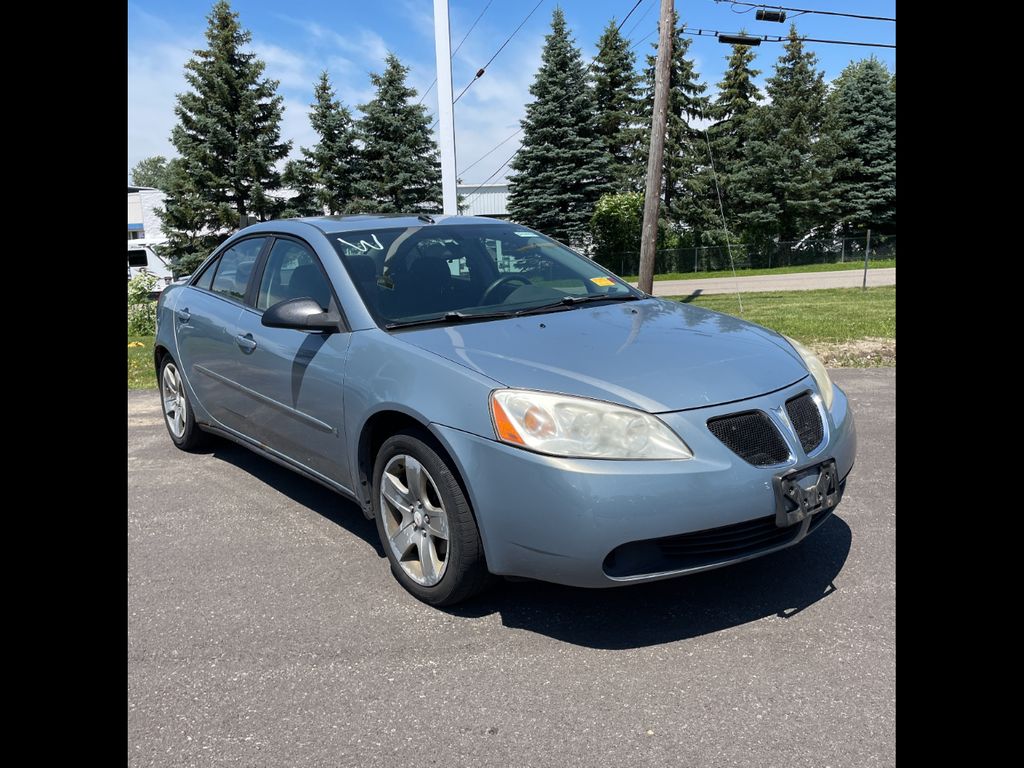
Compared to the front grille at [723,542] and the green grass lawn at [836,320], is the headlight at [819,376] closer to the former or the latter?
the front grille at [723,542]

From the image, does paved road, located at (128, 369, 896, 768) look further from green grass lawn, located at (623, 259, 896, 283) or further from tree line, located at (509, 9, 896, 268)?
tree line, located at (509, 9, 896, 268)

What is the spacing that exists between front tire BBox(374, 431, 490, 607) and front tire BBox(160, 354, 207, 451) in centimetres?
260

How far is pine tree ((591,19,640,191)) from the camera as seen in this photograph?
4394 cm

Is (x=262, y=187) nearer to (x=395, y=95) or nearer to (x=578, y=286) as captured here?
(x=395, y=95)

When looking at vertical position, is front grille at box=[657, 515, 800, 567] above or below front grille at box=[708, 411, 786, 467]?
below

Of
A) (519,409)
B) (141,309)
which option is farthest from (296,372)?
(141,309)

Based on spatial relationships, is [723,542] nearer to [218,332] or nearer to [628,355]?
[628,355]

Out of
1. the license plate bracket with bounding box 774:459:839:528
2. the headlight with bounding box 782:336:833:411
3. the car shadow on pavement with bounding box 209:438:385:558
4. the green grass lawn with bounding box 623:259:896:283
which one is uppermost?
the green grass lawn with bounding box 623:259:896:283

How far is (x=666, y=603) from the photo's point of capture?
3336 mm

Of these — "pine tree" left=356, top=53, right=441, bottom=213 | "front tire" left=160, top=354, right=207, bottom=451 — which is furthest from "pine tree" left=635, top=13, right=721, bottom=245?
"front tire" left=160, top=354, right=207, bottom=451

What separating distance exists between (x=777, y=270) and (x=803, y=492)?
3873 cm

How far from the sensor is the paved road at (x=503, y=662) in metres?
2.45
